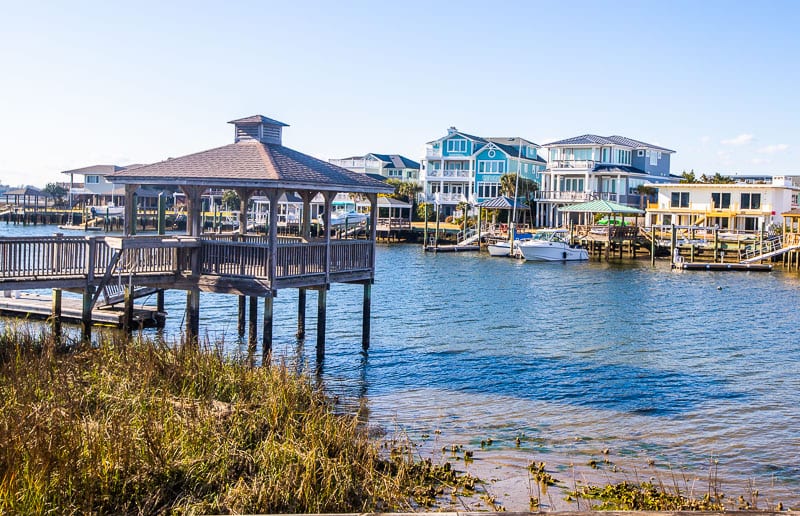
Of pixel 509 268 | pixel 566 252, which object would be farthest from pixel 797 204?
pixel 509 268

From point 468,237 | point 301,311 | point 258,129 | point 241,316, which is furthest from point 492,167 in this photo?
point 258,129

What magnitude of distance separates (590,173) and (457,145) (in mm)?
18277

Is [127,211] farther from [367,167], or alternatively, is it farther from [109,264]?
[367,167]

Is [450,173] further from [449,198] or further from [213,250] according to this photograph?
[213,250]

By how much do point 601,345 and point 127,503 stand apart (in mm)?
22284

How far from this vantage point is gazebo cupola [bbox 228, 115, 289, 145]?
23.9 meters

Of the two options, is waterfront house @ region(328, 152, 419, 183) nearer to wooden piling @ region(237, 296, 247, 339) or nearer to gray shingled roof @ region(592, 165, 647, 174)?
gray shingled roof @ region(592, 165, 647, 174)

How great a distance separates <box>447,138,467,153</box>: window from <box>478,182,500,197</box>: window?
4.97 metres

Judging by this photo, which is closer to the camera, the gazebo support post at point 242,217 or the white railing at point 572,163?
the gazebo support post at point 242,217

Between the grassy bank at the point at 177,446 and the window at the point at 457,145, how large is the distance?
88987mm

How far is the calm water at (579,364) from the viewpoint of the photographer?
1769cm

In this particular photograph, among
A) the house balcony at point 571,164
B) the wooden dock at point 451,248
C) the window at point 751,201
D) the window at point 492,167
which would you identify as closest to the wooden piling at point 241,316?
the wooden dock at point 451,248

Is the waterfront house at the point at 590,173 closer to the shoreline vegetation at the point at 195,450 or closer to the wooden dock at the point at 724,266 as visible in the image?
the wooden dock at the point at 724,266

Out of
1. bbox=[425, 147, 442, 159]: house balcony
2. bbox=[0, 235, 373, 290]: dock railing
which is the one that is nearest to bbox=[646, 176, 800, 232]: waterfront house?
bbox=[425, 147, 442, 159]: house balcony
